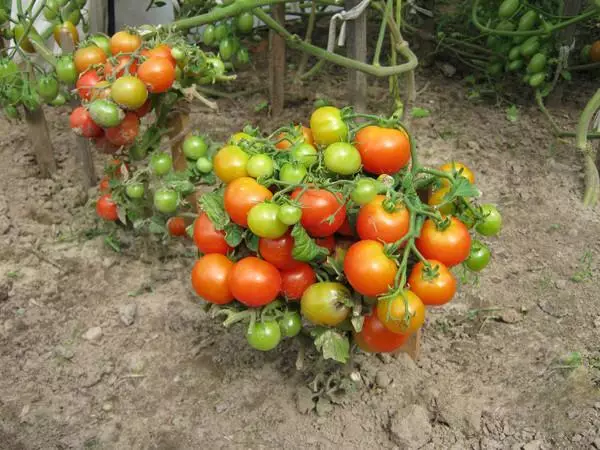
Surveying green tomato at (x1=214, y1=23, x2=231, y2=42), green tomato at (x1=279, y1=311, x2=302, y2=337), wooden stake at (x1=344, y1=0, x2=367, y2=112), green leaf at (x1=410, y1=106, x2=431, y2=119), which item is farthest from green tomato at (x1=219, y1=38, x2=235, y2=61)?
green tomato at (x1=279, y1=311, x2=302, y2=337)

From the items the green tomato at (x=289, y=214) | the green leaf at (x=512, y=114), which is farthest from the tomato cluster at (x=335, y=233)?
the green leaf at (x=512, y=114)

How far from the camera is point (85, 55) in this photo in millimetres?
1861

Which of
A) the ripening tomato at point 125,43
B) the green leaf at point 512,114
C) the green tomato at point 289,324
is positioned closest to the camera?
the green tomato at point 289,324

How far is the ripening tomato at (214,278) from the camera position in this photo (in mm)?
1518

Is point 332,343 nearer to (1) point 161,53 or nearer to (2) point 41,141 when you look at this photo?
(1) point 161,53

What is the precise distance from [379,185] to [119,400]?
1008 mm

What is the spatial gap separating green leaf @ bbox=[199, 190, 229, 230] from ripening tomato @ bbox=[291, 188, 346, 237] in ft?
0.65

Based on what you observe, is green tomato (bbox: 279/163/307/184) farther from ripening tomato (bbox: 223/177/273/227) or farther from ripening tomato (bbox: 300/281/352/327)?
ripening tomato (bbox: 300/281/352/327)

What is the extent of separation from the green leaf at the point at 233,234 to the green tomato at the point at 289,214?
0.67 ft

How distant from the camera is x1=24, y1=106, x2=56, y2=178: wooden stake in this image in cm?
261

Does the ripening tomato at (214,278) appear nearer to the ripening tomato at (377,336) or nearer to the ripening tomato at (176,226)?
the ripening tomato at (377,336)

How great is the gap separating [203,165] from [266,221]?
1.63 ft

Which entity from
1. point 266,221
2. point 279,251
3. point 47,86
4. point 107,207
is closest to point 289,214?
point 266,221

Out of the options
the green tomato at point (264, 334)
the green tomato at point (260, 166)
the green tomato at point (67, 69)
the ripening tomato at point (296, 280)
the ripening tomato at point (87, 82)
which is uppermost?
the green tomato at point (260, 166)
